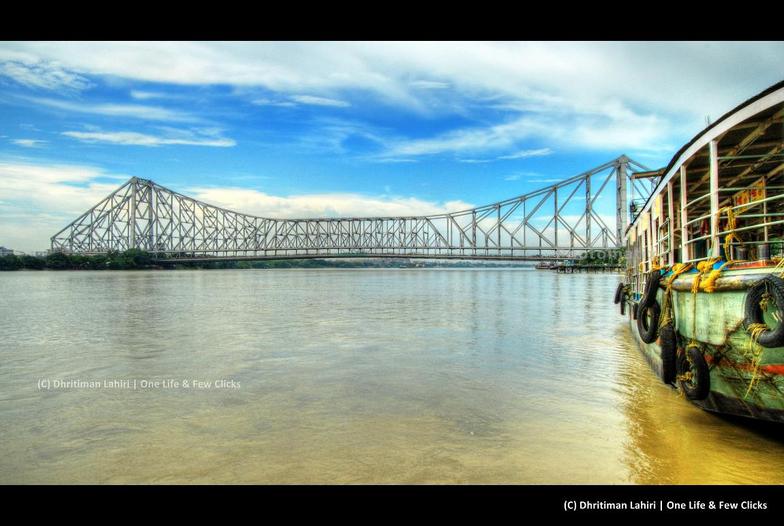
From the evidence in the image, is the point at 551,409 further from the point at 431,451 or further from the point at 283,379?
the point at 283,379

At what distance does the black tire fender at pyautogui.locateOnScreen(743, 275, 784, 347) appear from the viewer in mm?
4652

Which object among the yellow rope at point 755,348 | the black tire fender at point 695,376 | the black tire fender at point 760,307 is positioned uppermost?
the black tire fender at point 760,307

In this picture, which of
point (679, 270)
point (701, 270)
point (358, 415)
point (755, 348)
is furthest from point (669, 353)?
point (358, 415)

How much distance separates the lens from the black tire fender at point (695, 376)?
589cm

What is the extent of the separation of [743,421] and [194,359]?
9.30m

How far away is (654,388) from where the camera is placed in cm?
810

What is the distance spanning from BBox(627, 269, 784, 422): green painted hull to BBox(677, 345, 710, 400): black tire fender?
0.17 ft

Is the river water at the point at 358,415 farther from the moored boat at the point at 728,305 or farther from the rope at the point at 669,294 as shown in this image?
the rope at the point at 669,294

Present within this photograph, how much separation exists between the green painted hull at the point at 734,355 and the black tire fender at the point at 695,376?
0.17ft

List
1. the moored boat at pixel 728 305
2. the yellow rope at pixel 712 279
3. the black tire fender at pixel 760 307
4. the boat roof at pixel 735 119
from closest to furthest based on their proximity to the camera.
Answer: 1. the black tire fender at pixel 760 307
2. the moored boat at pixel 728 305
3. the boat roof at pixel 735 119
4. the yellow rope at pixel 712 279

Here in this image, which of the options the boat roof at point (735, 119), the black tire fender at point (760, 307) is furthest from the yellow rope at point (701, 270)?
the boat roof at point (735, 119)

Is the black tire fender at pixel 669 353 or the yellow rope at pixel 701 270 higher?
the yellow rope at pixel 701 270

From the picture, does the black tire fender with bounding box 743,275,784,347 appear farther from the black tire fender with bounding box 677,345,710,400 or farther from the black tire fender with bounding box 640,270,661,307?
the black tire fender with bounding box 640,270,661,307
